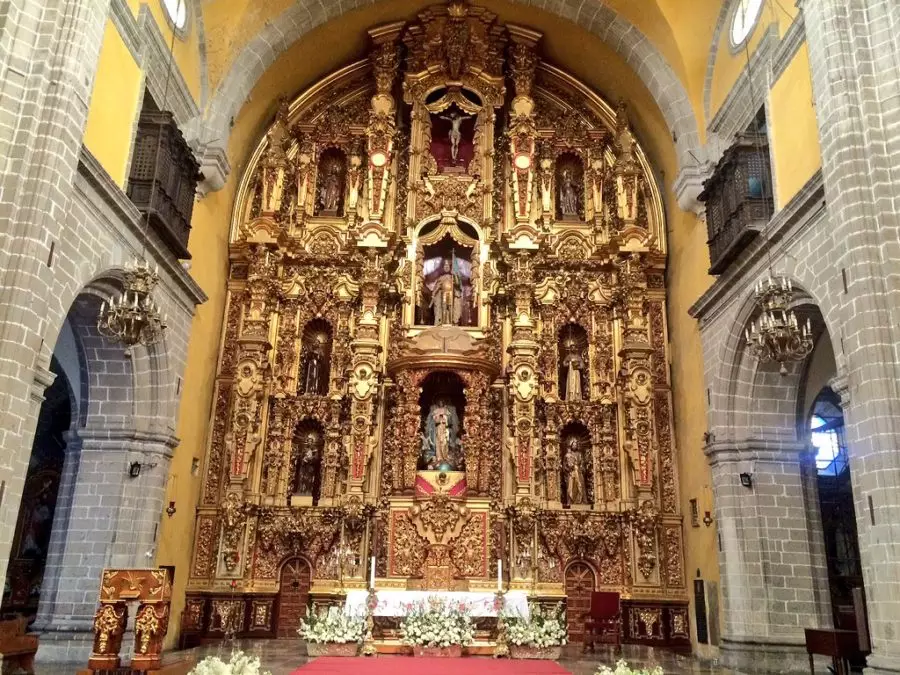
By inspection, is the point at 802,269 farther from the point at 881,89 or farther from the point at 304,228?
the point at 304,228

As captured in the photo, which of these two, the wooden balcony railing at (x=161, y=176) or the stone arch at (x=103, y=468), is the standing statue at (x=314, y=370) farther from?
the wooden balcony railing at (x=161, y=176)

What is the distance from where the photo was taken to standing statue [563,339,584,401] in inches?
638

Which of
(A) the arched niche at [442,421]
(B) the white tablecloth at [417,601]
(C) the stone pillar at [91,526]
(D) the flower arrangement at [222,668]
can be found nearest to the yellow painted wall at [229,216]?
(C) the stone pillar at [91,526]

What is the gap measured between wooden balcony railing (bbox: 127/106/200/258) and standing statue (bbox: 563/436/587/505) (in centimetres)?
814

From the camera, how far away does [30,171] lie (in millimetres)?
8766

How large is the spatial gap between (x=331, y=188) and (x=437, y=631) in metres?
10.3

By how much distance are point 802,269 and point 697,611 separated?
665 centimetres

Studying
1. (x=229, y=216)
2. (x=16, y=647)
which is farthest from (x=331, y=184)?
(x=16, y=647)

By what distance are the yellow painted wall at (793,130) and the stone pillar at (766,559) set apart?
4088 mm

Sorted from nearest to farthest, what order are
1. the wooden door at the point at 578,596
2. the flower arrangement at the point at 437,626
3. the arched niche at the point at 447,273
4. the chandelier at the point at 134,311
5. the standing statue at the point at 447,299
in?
the chandelier at the point at 134,311, the flower arrangement at the point at 437,626, the wooden door at the point at 578,596, the standing statue at the point at 447,299, the arched niche at the point at 447,273

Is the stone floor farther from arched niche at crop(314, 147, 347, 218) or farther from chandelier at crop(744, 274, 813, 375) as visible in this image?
arched niche at crop(314, 147, 347, 218)

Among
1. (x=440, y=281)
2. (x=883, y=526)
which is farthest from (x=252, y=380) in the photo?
(x=883, y=526)

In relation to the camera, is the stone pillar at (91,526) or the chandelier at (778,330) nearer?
the chandelier at (778,330)

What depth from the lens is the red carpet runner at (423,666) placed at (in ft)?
32.2
